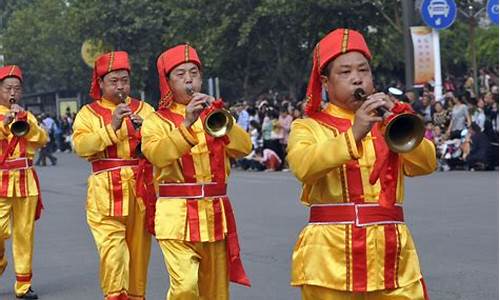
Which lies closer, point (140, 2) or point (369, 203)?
point (369, 203)

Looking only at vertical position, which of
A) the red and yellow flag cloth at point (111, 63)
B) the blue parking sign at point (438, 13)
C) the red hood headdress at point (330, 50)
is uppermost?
the blue parking sign at point (438, 13)

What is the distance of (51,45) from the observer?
54.4 m

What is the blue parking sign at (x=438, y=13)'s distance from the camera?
20328 mm

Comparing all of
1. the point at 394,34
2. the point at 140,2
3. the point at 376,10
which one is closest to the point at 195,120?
the point at 376,10

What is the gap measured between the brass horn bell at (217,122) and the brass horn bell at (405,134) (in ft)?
6.45

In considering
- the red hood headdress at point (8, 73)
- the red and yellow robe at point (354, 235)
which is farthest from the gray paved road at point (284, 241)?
the red and yellow robe at point (354, 235)

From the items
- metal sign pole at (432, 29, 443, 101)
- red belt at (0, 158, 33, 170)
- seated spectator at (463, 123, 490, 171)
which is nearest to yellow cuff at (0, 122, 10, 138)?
red belt at (0, 158, 33, 170)

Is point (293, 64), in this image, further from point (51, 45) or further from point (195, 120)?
point (195, 120)

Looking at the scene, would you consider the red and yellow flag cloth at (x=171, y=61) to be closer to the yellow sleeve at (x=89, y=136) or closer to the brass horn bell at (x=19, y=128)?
the yellow sleeve at (x=89, y=136)

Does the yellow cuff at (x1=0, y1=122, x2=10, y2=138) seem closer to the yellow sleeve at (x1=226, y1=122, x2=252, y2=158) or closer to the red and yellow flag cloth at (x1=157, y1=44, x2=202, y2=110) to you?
the red and yellow flag cloth at (x1=157, y1=44, x2=202, y2=110)

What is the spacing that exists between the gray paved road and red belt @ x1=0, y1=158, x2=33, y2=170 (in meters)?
1.12

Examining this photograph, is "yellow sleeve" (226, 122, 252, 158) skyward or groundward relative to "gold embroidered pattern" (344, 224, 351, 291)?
skyward

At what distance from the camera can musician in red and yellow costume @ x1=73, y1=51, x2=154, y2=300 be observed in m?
7.95

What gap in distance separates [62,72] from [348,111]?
49.8 meters
